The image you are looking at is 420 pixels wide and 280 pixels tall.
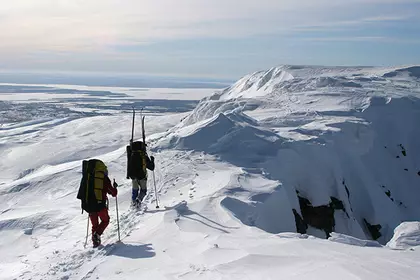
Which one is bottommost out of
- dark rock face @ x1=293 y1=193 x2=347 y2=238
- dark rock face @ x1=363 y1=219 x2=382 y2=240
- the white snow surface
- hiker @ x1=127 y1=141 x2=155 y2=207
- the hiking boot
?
dark rock face @ x1=363 y1=219 x2=382 y2=240

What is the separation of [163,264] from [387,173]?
18.4 m

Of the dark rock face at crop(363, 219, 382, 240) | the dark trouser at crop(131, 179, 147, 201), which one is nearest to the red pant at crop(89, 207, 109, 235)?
the dark trouser at crop(131, 179, 147, 201)

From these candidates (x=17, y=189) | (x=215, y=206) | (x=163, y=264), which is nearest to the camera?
(x=163, y=264)

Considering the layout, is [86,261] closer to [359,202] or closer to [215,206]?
[215,206]

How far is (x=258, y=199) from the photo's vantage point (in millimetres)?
12898

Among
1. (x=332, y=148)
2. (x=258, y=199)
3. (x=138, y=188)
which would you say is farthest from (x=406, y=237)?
(x=332, y=148)

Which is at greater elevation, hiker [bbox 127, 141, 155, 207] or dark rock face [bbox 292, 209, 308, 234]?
hiker [bbox 127, 141, 155, 207]

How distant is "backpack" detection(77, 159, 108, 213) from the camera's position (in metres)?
9.65

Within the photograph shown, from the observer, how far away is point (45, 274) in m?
8.41

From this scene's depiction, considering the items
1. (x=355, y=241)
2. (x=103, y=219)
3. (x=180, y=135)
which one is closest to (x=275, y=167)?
(x=180, y=135)

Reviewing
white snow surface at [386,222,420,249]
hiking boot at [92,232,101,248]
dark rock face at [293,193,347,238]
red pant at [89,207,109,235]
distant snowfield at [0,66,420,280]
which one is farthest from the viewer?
dark rock face at [293,193,347,238]

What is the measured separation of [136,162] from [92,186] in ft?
10.2

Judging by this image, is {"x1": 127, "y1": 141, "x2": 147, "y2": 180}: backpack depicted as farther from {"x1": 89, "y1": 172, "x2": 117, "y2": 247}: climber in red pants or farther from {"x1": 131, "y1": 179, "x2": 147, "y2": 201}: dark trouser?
{"x1": 89, "y1": 172, "x2": 117, "y2": 247}: climber in red pants

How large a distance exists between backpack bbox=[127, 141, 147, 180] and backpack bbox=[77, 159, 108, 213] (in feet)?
9.93
